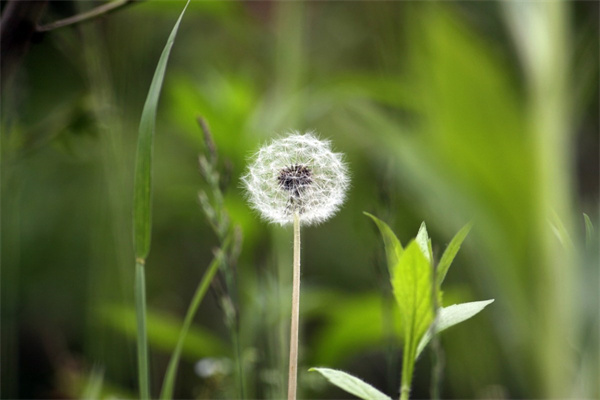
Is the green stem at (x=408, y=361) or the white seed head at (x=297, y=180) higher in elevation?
the white seed head at (x=297, y=180)

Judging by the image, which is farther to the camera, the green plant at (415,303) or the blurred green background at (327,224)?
the blurred green background at (327,224)

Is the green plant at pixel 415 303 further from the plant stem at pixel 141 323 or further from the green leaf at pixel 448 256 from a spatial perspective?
the plant stem at pixel 141 323

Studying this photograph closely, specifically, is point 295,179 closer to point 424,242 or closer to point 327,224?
point 424,242

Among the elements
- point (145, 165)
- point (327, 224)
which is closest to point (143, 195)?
point (145, 165)

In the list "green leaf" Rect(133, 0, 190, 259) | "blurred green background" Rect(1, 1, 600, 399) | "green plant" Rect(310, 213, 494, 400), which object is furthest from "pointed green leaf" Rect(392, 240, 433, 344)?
"blurred green background" Rect(1, 1, 600, 399)

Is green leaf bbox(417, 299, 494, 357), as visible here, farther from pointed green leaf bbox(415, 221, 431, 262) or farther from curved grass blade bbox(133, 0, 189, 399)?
curved grass blade bbox(133, 0, 189, 399)

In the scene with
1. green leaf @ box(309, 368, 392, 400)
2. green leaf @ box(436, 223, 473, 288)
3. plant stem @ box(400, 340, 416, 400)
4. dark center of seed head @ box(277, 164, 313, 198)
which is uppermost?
dark center of seed head @ box(277, 164, 313, 198)

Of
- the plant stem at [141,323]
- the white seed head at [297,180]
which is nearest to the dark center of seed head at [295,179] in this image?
the white seed head at [297,180]

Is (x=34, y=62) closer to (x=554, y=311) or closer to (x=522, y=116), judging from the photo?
(x=522, y=116)
